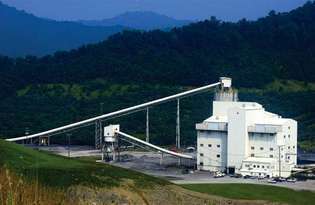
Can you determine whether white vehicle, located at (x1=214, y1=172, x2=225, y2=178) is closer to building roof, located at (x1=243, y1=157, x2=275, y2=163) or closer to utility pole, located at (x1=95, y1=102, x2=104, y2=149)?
building roof, located at (x1=243, y1=157, x2=275, y2=163)

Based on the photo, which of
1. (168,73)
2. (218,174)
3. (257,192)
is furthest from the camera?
(168,73)

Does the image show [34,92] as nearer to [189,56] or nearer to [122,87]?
[122,87]

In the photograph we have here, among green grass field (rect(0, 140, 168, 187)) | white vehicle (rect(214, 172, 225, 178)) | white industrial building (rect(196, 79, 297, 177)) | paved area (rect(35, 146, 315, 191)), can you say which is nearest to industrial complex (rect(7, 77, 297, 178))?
white industrial building (rect(196, 79, 297, 177))

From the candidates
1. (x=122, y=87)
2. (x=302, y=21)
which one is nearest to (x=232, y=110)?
(x=122, y=87)

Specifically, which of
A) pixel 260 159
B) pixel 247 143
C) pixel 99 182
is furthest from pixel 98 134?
pixel 99 182

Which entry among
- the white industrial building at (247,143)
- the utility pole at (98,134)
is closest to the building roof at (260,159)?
the white industrial building at (247,143)

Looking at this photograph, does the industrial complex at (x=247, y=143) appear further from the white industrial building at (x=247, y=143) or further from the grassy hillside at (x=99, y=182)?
the grassy hillside at (x=99, y=182)

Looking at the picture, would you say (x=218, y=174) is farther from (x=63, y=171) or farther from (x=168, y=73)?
(x=168, y=73)
